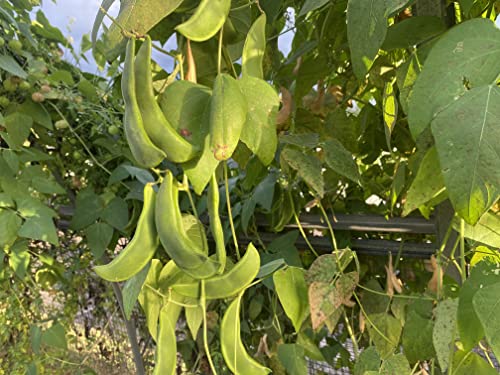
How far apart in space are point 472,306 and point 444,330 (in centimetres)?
5

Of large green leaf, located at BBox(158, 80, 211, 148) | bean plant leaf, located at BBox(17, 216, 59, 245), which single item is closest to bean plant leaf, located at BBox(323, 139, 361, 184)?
large green leaf, located at BBox(158, 80, 211, 148)

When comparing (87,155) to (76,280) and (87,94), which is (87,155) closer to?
(87,94)

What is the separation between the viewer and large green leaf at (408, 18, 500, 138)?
0.27 meters

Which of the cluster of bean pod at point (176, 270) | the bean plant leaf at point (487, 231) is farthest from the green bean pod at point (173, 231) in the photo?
the bean plant leaf at point (487, 231)

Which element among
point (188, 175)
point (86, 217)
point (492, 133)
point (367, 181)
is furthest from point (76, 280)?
point (492, 133)

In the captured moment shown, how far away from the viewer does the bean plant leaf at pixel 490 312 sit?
11.6 inches

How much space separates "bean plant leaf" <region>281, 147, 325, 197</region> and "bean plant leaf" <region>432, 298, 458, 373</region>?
0.15 meters

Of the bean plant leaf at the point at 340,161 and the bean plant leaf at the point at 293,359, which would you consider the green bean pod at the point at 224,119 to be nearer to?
the bean plant leaf at the point at 340,161

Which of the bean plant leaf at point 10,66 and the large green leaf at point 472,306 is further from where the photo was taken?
the bean plant leaf at point 10,66

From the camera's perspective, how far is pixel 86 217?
2.85ft

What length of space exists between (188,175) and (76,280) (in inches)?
36.8

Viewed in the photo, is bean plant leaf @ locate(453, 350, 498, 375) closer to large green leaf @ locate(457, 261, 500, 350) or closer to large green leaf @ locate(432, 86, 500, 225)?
large green leaf @ locate(457, 261, 500, 350)

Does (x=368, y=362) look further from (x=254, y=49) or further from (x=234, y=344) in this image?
(x=254, y=49)

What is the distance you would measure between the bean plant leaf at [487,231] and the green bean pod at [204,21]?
28 cm
